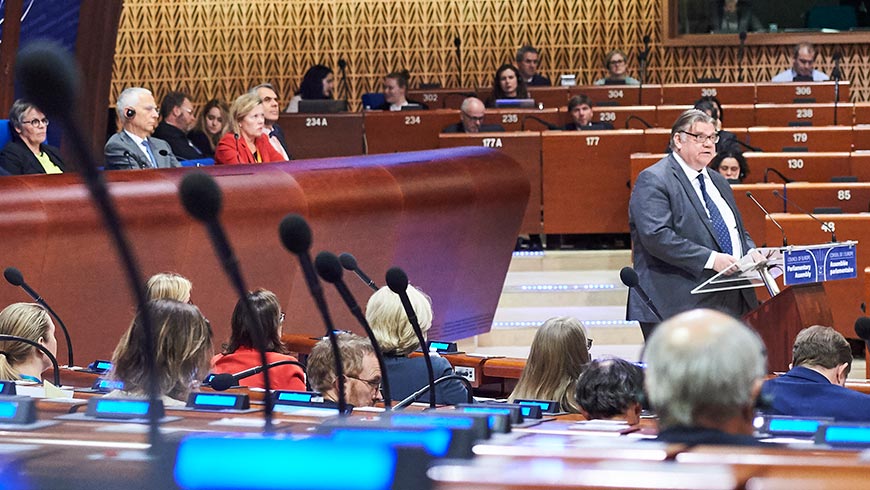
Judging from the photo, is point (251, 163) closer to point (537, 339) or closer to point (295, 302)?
point (295, 302)

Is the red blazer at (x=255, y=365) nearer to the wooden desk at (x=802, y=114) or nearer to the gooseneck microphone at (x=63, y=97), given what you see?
the gooseneck microphone at (x=63, y=97)

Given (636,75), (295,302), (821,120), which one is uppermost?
(636,75)

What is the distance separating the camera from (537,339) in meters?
3.61

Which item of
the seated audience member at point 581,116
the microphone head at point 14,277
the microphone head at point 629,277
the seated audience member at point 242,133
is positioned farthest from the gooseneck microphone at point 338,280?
the seated audience member at point 581,116

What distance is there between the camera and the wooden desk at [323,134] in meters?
10.7

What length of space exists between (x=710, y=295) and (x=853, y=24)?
10.2 metres

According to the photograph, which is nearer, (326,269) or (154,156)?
(326,269)

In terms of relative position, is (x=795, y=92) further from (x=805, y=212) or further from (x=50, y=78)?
(x=50, y=78)

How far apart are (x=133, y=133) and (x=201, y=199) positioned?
16.5 ft

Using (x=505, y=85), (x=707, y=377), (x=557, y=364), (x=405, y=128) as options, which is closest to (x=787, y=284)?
(x=557, y=364)

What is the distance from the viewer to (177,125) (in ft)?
27.9

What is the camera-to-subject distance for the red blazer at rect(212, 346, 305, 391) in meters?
3.65

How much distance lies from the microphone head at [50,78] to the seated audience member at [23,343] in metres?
2.31

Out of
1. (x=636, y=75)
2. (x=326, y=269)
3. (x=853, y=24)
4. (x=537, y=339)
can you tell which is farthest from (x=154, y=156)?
(x=853, y=24)
